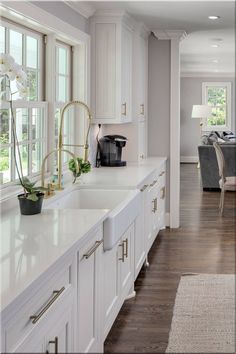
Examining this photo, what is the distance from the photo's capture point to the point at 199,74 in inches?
591

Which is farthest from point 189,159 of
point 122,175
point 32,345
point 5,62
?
point 32,345

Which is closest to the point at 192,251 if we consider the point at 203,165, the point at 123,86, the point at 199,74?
the point at 123,86

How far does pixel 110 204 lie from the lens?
3.99m

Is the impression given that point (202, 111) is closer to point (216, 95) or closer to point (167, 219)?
point (216, 95)

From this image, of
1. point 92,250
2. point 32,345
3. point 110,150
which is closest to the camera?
point 32,345

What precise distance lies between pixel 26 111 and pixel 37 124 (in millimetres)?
265

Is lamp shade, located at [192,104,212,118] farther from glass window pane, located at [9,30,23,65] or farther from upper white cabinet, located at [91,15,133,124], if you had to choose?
glass window pane, located at [9,30,23,65]

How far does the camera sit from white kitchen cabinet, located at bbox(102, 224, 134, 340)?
10.1 ft

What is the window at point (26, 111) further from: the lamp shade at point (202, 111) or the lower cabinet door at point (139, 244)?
the lamp shade at point (202, 111)

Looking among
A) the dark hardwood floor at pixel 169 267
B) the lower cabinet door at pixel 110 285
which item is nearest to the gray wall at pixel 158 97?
the dark hardwood floor at pixel 169 267

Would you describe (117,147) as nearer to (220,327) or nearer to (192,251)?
(192,251)

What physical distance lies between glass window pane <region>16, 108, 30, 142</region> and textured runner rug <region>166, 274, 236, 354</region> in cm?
156

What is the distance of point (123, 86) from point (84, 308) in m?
3.13

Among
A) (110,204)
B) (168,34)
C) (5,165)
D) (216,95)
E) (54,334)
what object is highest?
(216,95)
